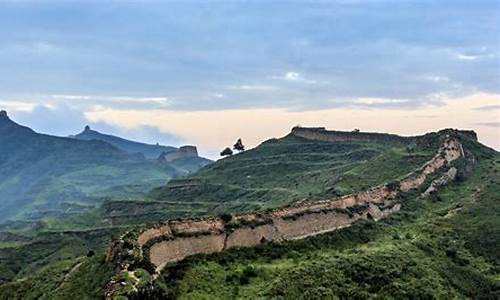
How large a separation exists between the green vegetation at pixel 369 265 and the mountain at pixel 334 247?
88 millimetres

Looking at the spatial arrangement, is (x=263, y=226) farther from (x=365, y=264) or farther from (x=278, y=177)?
(x=278, y=177)

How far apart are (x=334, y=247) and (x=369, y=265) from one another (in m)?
7.49

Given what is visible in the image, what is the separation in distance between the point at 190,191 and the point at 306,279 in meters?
83.2

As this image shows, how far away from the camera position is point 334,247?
51.7 meters

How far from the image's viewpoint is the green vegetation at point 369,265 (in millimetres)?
40344

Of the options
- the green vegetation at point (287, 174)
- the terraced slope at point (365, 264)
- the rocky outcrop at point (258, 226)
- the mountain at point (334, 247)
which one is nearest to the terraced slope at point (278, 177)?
the green vegetation at point (287, 174)

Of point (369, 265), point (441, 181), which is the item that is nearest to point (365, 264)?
point (369, 265)

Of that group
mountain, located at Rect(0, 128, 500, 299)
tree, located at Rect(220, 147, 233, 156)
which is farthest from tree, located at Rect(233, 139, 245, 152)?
mountain, located at Rect(0, 128, 500, 299)

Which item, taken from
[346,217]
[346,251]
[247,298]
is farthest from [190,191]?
[247,298]

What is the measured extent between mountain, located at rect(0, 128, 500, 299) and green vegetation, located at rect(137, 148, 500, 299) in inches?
3.5

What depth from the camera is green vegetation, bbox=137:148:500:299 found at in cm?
4034

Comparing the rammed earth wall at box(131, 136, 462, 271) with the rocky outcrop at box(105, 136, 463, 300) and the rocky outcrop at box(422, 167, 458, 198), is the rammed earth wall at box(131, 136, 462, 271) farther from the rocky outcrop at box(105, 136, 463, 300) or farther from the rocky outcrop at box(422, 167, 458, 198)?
the rocky outcrop at box(422, 167, 458, 198)

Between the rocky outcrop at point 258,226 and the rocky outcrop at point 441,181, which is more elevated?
the rocky outcrop at point 441,181

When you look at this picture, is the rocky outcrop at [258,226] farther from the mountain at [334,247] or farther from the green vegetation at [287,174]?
the green vegetation at [287,174]
